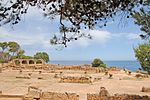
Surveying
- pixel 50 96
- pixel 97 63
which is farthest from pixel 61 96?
pixel 97 63

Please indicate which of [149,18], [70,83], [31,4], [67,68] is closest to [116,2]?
[31,4]

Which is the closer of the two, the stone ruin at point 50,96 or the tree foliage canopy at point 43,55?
the stone ruin at point 50,96

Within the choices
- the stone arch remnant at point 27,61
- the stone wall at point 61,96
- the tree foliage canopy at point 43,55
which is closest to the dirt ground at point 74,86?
the stone wall at point 61,96

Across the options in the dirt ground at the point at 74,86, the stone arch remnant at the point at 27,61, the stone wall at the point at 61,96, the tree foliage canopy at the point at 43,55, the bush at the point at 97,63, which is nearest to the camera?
the stone wall at the point at 61,96

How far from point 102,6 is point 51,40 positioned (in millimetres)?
1870

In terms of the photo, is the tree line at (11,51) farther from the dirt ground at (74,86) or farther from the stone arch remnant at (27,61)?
the dirt ground at (74,86)

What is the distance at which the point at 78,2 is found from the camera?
8.28 metres

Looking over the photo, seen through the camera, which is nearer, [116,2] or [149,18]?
[116,2]

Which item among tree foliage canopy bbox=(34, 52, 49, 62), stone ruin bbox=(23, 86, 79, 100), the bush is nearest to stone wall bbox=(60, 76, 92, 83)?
stone ruin bbox=(23, 86, 79, 100)

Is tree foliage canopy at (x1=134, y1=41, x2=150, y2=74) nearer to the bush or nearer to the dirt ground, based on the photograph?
the dirt ground

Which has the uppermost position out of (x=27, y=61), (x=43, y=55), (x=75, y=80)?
(x=43, y=55)

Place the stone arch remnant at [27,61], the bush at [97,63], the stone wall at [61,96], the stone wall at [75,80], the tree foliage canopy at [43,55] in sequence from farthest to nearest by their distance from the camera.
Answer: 1. the tree foliage canopy at [43,55]
2. the stone arch remnant at [27,61]
3. the bush at [97,63]
4. the stone wall at [75,80]
5. the stone wall at [61,96]

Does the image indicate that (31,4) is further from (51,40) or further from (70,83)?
(70,83)

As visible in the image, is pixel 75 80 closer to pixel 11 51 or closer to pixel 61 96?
pixel 61 96
